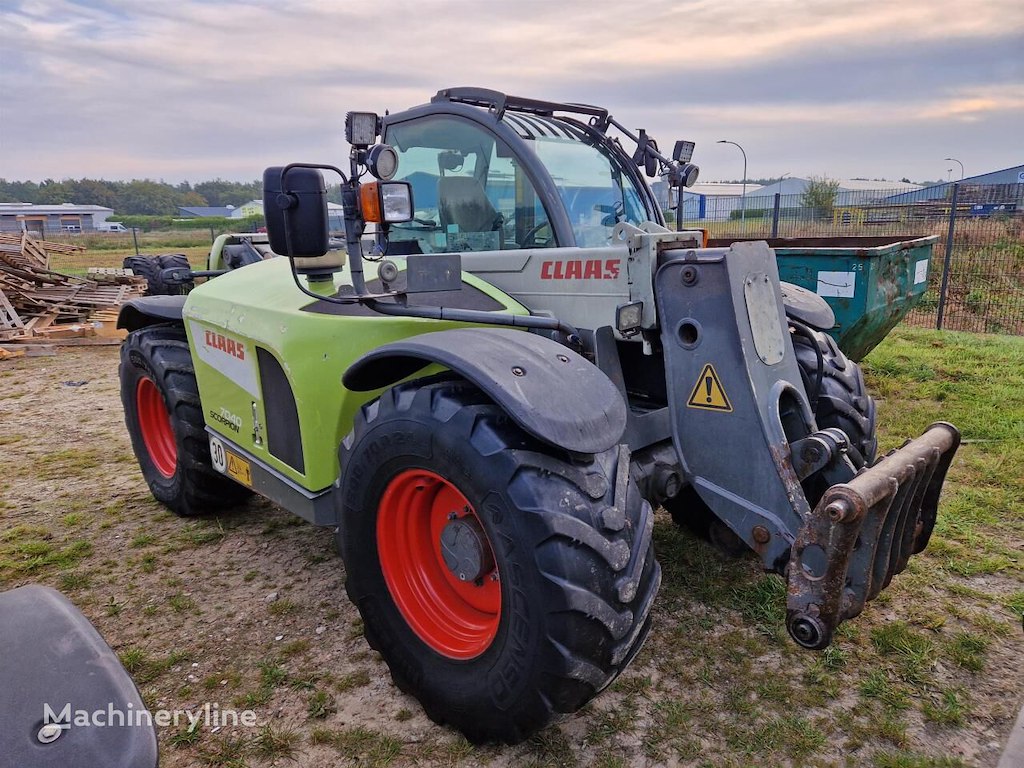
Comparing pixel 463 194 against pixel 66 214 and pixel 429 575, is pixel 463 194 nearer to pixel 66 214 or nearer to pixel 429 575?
pixel 429 575

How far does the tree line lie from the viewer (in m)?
86.9

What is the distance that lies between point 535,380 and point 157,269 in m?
11.9

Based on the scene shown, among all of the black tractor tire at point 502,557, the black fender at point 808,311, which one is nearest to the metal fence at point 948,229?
the black fender at point 808,311

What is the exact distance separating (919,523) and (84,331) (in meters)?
11.4

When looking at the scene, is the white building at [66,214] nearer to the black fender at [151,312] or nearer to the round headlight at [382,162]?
the black fender at [151,312]

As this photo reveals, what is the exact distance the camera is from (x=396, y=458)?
7.75 ft

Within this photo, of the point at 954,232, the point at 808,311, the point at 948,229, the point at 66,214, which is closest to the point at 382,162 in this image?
the point at 808,311

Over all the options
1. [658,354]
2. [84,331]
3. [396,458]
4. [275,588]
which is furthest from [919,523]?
[84,331]

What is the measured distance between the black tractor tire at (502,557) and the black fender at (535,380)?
11cm

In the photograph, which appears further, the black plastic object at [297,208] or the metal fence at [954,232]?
the metal fence at [954,232]

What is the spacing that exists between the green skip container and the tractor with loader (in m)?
3.18

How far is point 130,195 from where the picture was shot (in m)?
88.1

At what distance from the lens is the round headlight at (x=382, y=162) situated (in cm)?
256

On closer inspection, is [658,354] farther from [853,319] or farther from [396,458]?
[853,319]
